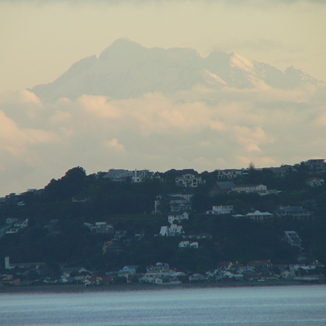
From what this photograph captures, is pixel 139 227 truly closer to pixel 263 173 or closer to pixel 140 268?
pixel 140 268

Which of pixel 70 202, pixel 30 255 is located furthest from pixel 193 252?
pixel 70 202

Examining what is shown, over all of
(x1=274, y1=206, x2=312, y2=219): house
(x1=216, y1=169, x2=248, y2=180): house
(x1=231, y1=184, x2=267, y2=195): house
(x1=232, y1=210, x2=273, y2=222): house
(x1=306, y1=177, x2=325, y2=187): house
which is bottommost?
(x1=232, y1=210, x2=273, y2=222): house

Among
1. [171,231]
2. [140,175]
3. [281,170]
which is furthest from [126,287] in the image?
[281,170]

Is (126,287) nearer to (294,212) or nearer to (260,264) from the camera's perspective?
(260,264)

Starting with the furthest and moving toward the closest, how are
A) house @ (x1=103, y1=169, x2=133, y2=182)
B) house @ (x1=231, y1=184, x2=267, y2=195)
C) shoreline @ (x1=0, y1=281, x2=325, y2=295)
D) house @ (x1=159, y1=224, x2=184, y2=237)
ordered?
house @ (x1=103, y1=169, x2=133, y2=182), house @ (x1=231, y1=184, x2=267, y2=195), house @ (x1=159, y1=224, x2=184, y2=237), shoreline @ (x1=0, y1=281, x2=325, y2=295)

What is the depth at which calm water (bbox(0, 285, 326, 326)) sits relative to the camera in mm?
92500

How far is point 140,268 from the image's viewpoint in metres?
140

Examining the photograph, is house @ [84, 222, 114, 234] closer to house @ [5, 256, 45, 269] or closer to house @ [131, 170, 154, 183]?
house @ [5, 256, 45, 269]

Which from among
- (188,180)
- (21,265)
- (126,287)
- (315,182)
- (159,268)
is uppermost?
(188,180)

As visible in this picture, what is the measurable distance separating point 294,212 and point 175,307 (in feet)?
180

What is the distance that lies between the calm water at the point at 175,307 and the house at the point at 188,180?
50048 mm

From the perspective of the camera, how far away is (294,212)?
157 meters

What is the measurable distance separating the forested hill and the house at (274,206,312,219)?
28 centimetres

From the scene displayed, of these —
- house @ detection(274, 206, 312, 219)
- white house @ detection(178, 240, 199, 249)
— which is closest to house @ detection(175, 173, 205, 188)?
house @ detection(274, 206, 312, 219)
